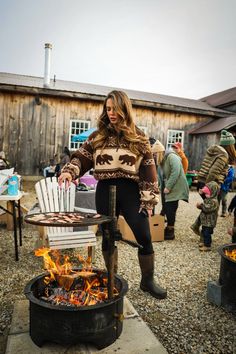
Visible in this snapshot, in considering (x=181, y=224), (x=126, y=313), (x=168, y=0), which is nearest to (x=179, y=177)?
(x=181, y=224)

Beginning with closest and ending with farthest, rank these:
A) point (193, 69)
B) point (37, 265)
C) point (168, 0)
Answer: point (37, 265) < point (168, 0) < point (193, 69)

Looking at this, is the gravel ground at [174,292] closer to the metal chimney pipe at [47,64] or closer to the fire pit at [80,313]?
the fire pit at [80,313]

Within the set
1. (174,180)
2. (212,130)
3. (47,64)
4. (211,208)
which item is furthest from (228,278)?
(47,64)

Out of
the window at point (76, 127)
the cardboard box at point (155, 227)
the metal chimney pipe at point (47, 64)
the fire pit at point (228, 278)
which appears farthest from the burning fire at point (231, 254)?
the metal chimney pipe at point (47, 64)

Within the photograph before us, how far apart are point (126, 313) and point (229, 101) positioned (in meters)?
19.6

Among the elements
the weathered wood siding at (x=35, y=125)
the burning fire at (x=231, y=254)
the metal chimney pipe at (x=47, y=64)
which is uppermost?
the metal chimney pipe at (x=47, y=64)

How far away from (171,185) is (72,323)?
385cm

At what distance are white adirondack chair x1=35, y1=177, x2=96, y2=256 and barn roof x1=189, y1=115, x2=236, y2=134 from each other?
490 inches

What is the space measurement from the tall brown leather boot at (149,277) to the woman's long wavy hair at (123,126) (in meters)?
1.14

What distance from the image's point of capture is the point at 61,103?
14.0m

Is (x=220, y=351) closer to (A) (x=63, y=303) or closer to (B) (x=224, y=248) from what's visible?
(B) (x=224, y=248)

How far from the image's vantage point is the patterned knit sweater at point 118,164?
8.34 feet

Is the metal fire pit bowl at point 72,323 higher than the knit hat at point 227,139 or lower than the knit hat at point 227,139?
lower

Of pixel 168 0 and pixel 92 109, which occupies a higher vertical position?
pixel 168 0
